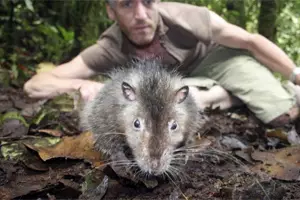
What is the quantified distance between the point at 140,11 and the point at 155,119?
1983mm

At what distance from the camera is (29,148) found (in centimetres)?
258

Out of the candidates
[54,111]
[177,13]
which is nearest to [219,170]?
[54,111]

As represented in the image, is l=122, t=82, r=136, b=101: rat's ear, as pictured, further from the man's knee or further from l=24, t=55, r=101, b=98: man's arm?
the man's knee

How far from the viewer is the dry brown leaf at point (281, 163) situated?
2.32 m

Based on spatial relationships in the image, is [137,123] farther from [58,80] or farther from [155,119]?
[58,80]

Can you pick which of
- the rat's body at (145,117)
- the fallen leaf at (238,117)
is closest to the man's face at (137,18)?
the rat's body at (145,117)

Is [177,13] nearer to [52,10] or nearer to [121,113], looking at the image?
[121,113]

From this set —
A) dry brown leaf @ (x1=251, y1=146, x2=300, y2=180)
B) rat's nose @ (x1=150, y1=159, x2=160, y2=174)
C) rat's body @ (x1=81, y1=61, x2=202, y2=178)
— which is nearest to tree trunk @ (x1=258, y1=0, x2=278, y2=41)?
rat's body @ (x1=81, y1=61, x2=202, y2=178)

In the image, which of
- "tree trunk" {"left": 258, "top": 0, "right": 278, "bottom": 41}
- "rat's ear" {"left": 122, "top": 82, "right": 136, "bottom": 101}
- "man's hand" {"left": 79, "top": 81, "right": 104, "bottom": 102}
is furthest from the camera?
"tree trunk" {"left": 258, "top": 0, "right": 278, "bottom": 41}

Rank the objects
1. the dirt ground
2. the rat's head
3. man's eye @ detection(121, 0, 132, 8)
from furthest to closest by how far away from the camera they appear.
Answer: man's eye @ detection(121, 0, 132, 8), the rat's head, the dirt ground

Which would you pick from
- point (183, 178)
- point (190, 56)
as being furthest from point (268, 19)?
point (183, 178)

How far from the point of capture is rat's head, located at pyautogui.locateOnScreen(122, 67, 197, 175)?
218cm

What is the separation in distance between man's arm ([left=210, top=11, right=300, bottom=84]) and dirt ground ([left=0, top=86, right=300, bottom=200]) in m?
1.49

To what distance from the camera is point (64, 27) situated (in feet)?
22.5
